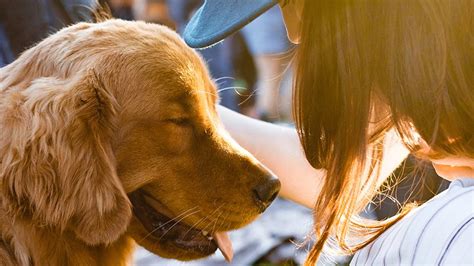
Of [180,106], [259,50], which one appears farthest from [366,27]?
[259,50]

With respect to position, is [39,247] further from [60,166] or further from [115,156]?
[115,156]

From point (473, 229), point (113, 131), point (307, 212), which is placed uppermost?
point (473, 229)

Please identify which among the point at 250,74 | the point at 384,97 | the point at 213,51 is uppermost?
the point at 384,97

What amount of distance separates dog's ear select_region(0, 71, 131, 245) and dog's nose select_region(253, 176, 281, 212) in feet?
1.68

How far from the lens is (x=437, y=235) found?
5.84 feet

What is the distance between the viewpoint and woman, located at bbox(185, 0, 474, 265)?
1836 mm

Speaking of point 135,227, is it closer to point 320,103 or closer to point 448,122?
point 320,103

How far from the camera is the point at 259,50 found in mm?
7875

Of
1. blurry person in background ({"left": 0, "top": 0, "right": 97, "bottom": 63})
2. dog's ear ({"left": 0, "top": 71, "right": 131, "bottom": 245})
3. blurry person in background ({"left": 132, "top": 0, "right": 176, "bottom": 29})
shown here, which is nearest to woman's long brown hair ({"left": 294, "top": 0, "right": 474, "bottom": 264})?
dog's ear ({"left": 0, "top": 71, "right": 131, "bottom": 245})

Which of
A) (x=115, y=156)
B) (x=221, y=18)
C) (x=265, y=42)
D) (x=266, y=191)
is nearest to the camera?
(x=221, y=18)

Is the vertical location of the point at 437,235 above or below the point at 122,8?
above

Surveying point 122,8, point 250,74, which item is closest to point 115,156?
point 122,8

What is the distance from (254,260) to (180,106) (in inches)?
114

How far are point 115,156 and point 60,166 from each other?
24 centimetres
